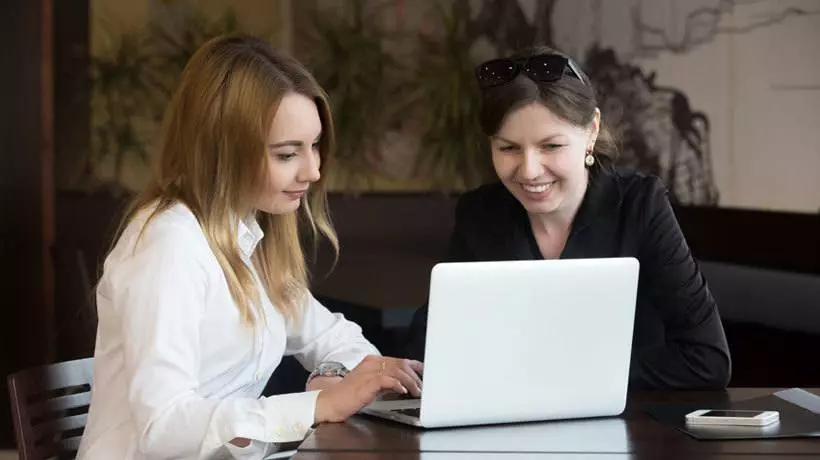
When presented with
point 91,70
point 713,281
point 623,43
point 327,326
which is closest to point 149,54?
point 91,70

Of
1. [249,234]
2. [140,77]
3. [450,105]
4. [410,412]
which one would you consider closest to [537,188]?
[249,234]

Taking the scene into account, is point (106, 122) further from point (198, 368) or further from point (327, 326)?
point (198, 368)

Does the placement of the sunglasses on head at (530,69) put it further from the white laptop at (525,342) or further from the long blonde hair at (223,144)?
the white laptop at (525,342)

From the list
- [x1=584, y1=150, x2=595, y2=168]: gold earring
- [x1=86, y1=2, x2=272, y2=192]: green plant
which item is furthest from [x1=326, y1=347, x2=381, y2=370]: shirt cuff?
[x1=86, y1=2, x2=272, y2=192]: green plant

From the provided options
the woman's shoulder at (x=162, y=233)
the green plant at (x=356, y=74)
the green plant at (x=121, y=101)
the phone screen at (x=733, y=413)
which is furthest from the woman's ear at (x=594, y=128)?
the green plant at (x=121, y=101)

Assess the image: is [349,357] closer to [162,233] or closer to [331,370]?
[331,370]

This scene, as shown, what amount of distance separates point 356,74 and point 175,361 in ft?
9.89

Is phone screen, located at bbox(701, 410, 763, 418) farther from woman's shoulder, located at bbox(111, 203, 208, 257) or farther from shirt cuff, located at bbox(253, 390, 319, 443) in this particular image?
woman's shoulder, located at bbox(111, 203, 208, 257)

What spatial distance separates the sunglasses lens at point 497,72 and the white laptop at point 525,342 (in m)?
0.73

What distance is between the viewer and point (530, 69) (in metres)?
2.74

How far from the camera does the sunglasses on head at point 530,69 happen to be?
2.73 meters

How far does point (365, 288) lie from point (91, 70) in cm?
141

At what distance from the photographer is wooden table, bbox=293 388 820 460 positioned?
1.91m

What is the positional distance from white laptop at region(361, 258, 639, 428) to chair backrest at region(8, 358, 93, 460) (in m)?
0.67
